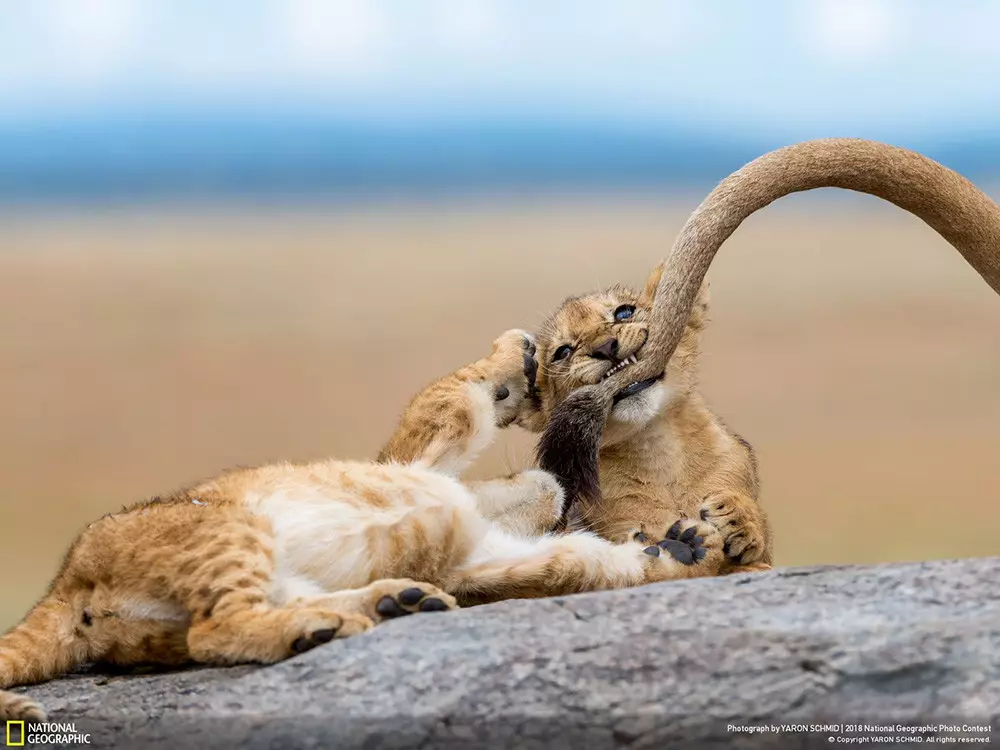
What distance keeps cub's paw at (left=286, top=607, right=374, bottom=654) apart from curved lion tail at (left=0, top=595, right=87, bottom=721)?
94 centimetres

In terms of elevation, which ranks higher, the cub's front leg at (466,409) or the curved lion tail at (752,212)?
the curved lion tail at (752,212)

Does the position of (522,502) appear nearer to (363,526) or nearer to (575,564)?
(575,564)

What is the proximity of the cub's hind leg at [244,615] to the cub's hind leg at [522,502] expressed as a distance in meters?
1.39

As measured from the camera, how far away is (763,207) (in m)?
6.19

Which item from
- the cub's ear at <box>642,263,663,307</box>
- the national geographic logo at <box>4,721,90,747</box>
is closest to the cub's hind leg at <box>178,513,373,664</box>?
the national geographic logo at <box>4,721,90,747</box>

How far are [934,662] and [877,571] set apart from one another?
1.91 ft

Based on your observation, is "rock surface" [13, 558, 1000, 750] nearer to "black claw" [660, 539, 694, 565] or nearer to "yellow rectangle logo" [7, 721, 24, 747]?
"yellow rectangle logo" [7, 721, 24, 747]

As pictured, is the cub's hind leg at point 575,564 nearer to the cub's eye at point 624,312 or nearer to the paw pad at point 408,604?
the paw pad at point 408,604

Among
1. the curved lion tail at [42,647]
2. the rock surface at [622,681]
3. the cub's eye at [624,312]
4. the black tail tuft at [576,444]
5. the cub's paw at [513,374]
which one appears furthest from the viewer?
the cub's eye at [624,312]

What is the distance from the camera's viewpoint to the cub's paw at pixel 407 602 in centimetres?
451

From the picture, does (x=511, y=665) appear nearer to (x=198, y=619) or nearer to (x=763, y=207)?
(x=198, y=619)

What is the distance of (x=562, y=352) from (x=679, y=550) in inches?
45.6

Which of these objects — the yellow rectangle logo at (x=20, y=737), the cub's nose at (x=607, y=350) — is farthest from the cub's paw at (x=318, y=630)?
the cub's nose at (x=607, y=350)

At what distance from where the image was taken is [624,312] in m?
6.20
